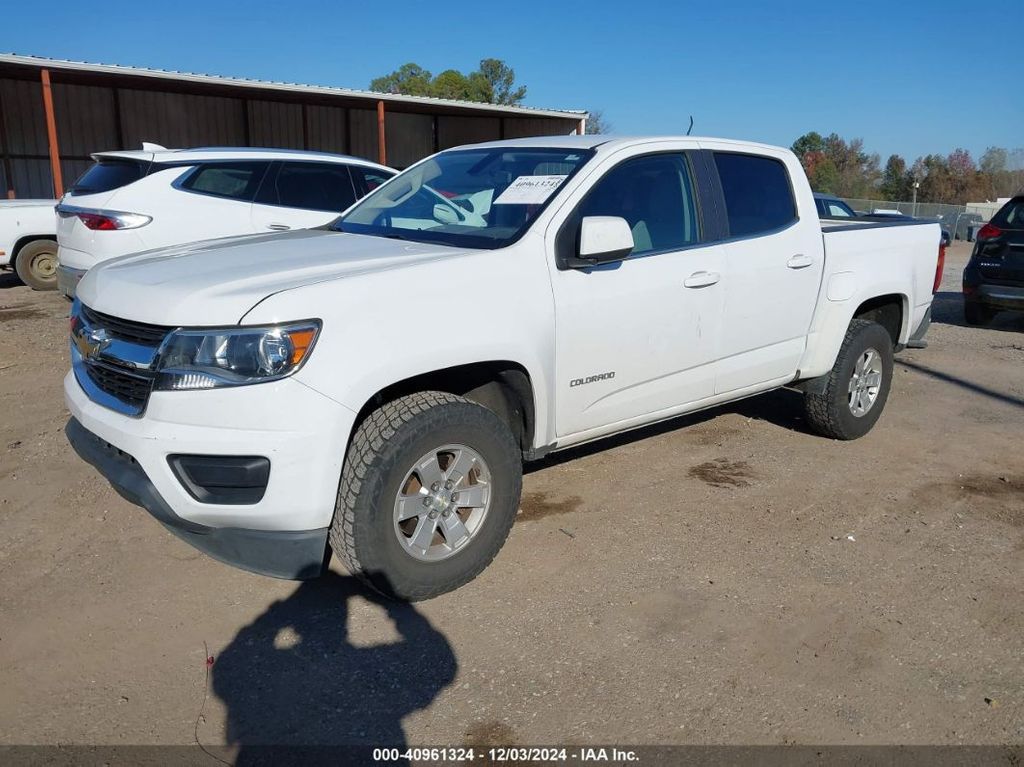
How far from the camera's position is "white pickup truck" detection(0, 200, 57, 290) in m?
11.0

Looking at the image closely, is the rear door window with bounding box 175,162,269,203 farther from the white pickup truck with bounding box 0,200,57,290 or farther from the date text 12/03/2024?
the date text 12/03/2024

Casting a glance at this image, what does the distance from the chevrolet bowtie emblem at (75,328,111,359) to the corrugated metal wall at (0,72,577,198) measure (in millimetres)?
15590

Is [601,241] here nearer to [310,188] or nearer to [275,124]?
[310,188]

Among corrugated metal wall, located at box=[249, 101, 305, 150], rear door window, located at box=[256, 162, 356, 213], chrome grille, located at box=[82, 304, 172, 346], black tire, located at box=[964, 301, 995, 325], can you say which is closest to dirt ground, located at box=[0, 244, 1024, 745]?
chrome grille, located at box=[82, 304, 172, 346]

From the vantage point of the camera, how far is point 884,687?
298 cm

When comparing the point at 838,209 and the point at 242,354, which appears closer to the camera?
the point at 242,354

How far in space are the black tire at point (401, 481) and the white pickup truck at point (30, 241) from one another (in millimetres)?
9768

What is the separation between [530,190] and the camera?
13.0 ft

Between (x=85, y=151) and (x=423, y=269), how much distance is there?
19.6 metres

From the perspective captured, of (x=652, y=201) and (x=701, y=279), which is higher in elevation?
(x=652, y=201)

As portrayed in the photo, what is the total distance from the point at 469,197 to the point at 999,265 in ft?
28.4

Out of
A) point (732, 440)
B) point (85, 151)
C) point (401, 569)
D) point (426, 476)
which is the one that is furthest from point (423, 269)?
point (85, 151)

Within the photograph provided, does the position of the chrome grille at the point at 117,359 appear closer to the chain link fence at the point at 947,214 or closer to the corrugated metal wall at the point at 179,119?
the corrugated metal wall at the point at 179,119

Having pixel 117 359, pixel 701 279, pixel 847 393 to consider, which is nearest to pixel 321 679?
pixel 117 359
